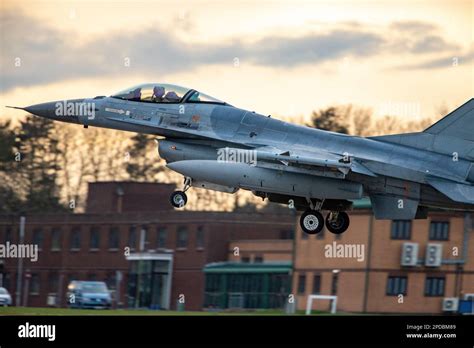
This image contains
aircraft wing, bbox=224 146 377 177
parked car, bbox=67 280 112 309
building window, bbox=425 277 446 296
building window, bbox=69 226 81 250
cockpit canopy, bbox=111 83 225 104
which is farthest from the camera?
building window, bbox=69 226 81 250

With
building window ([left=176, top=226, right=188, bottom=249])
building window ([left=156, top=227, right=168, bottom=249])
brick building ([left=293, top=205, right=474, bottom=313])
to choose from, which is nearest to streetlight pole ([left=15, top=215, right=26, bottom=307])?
building window ([left=156, top=227, right=168, bottom=249])

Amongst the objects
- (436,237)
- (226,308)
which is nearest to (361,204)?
(436,237)

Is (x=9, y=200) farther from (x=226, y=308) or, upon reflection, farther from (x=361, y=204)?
(x=361, y=204)

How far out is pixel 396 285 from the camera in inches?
A: 2388

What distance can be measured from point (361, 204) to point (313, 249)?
4.04 meters

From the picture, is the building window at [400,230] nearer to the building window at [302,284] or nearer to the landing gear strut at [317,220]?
the building window at [302,284]

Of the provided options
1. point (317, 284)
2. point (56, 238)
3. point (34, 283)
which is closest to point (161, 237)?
point (56, 238)

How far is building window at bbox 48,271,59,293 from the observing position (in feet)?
252

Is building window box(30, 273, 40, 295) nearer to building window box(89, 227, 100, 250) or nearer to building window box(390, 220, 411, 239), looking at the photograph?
building window box(89, 227, 100, 250)

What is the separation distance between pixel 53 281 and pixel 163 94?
4214 cm

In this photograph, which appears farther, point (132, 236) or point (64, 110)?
point (132, 236)

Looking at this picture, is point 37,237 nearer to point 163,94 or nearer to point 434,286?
point 434,286

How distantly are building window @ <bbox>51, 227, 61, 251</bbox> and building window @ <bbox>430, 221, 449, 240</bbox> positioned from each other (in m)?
25.0
